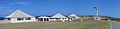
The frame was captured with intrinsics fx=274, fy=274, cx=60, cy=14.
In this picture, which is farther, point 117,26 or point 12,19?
point 12,19

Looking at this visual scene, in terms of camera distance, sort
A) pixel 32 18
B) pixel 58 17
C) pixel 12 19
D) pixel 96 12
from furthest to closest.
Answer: pixel 58 17 < pixel 96 12 < pixel 32 18 < pixel 12 19

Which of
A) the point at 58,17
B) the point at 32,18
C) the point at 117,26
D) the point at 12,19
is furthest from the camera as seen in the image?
the point at 58,17

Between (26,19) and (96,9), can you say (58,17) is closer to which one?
(96,9)

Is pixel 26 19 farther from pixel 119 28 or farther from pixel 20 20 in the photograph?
pixel 119 28

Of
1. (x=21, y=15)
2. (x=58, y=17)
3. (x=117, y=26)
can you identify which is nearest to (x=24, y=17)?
(x=21, y=15)

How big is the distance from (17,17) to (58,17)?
23.0m

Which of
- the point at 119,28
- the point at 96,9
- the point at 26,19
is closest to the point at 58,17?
the point at 96,9

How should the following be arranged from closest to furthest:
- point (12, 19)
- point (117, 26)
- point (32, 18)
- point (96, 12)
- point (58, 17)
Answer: point (117, 26) < point (12, 19) < point (32, 18) < point (96, 12) < point (58, 17)

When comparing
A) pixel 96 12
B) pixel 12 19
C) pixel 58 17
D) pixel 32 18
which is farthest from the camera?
pixel 58 17

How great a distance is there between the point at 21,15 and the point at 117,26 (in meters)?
49.5

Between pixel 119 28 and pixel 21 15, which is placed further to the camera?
pixel 21 15

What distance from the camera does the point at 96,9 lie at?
269 ft

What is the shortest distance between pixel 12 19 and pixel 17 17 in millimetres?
1341

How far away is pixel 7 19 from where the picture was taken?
68.8 m
